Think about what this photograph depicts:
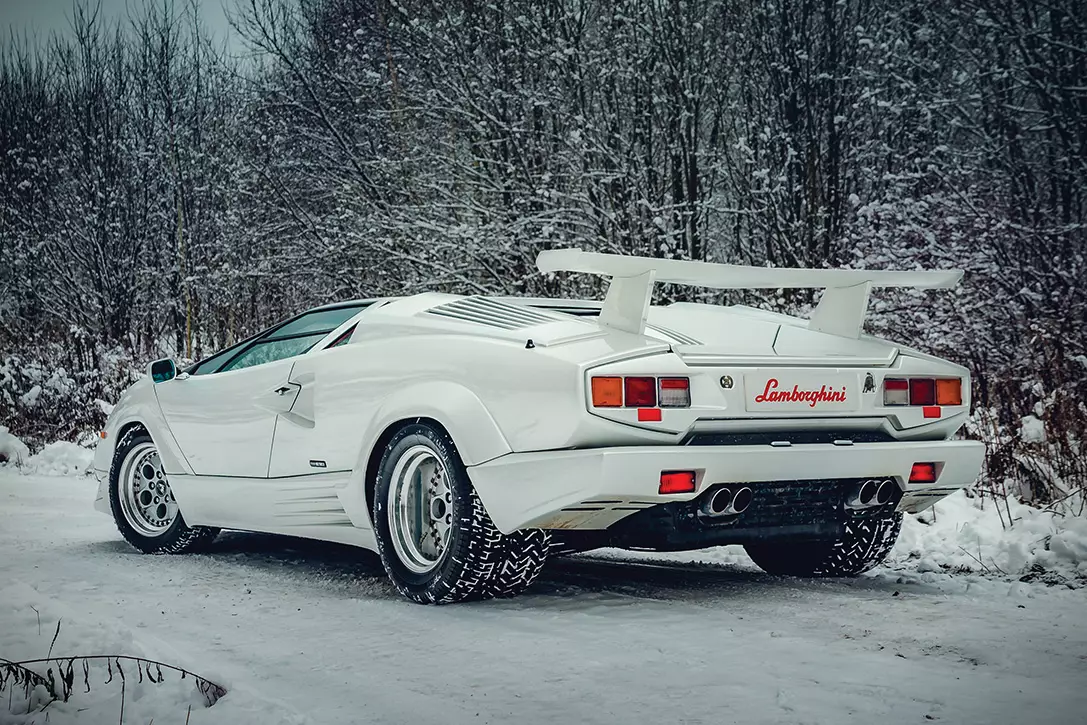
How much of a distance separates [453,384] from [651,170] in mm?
9487

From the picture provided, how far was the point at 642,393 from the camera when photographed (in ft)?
12.3

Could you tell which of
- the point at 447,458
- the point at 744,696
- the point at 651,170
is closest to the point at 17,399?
the point at 651,170

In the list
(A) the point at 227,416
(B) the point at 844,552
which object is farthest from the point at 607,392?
(A) the point at 227,416

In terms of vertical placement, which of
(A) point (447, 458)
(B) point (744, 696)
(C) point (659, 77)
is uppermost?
(C) point (659, 77)

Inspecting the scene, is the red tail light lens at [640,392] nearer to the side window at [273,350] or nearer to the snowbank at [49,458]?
the side window at [273,350]

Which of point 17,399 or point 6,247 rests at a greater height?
point 6,247

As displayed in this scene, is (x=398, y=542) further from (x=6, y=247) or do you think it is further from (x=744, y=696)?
(x=6, y=247)

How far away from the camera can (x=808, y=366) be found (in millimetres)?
4082

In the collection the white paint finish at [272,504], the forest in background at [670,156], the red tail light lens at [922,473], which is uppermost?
the forest in background at [670,156]

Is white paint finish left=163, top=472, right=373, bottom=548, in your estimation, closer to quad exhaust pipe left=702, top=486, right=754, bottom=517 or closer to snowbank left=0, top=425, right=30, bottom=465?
quad exhaust pipe left=702, top=486, right=754, bottom=517

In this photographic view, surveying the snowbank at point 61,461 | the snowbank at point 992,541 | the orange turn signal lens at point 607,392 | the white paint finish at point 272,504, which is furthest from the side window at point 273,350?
the snowbank at point 61,461

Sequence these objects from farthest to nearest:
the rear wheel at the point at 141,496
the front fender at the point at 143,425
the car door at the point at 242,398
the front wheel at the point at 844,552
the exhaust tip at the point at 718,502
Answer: the rear wheel at the point at 141,496, the front fender at the point at 143,425, the car door at the point at 242,398, the front wheel at the point at 844,552, the exhaust tip at the point at 718,502

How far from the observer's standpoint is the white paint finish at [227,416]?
16.6ft

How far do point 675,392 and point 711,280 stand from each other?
0.50 m
